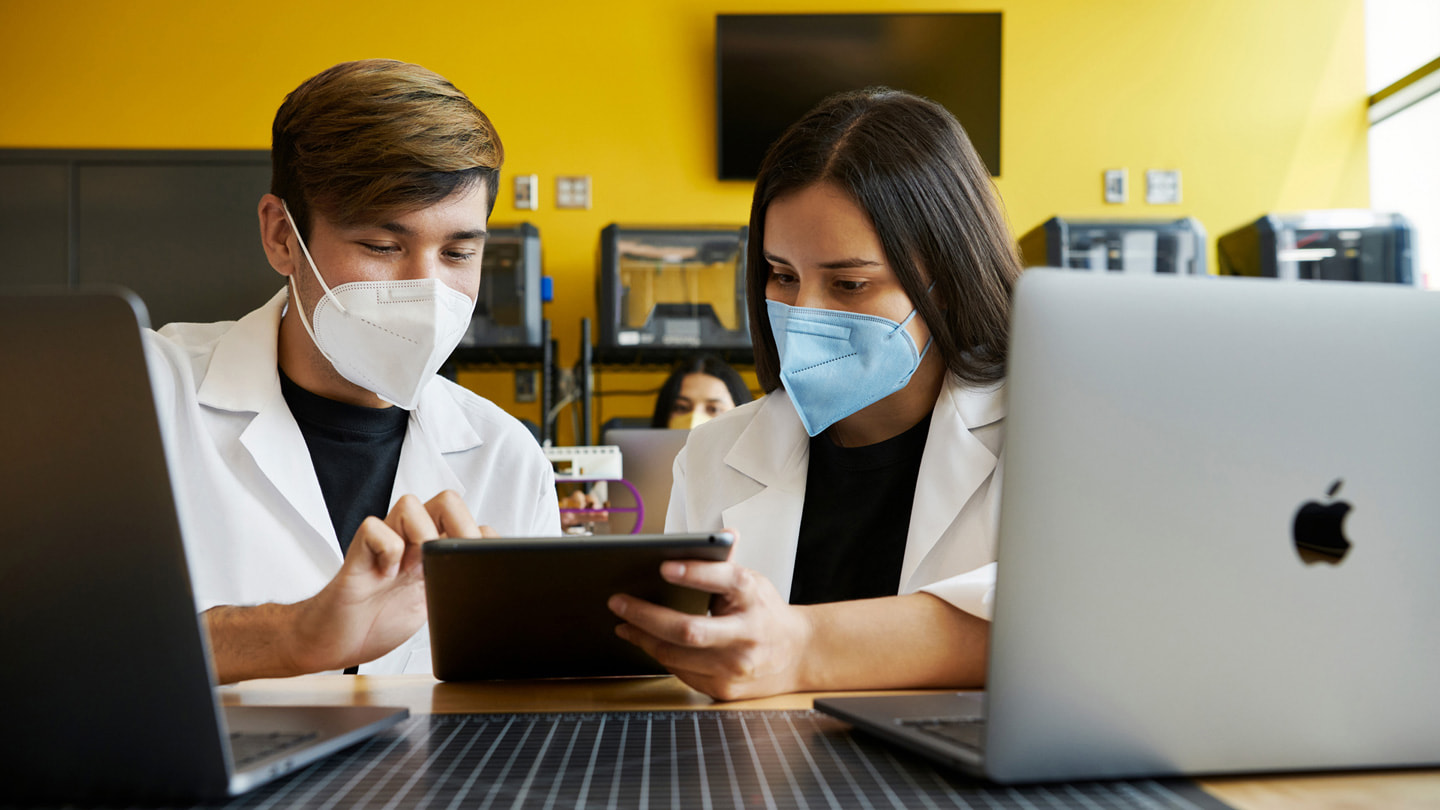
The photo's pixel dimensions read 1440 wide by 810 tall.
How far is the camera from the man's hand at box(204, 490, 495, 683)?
0.85 meters

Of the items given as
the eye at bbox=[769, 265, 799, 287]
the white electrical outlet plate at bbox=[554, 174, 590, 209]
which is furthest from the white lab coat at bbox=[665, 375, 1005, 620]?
the white electrical outlet plate at bbox=[554, 174, 590, 209]

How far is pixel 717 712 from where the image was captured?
78 cm

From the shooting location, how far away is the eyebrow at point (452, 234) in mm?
1333

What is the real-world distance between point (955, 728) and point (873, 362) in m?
0.71

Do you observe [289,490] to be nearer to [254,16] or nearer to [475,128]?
[475,128]

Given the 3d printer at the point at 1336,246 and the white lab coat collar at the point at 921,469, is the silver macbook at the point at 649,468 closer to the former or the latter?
the white lab coat collar at the point at 921,469

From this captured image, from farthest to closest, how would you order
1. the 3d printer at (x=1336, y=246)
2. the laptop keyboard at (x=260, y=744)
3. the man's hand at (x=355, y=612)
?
1. the 3d printer at (x=1336, y=246)
2. the man's hand at (x=355, y=612)
3. the laptop keyboard at (x=260, y=744)

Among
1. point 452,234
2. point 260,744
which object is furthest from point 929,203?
point 260,744

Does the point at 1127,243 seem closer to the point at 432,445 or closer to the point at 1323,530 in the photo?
the point at 432,445

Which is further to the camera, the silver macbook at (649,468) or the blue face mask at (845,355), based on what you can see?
the silver macbook at (649,468)

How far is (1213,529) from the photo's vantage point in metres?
0.57

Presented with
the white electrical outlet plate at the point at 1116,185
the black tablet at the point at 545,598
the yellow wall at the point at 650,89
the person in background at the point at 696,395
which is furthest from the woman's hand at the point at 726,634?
the white electrical outlet plate at the point at 1116,185

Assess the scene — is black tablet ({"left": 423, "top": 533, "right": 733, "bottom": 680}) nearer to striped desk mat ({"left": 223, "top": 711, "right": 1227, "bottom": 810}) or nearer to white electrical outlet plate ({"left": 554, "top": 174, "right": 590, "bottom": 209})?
striped desk mat ({"left": 223, "top": 711, "right": 1227, "bottom": 810})

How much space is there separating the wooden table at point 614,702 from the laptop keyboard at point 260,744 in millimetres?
135
